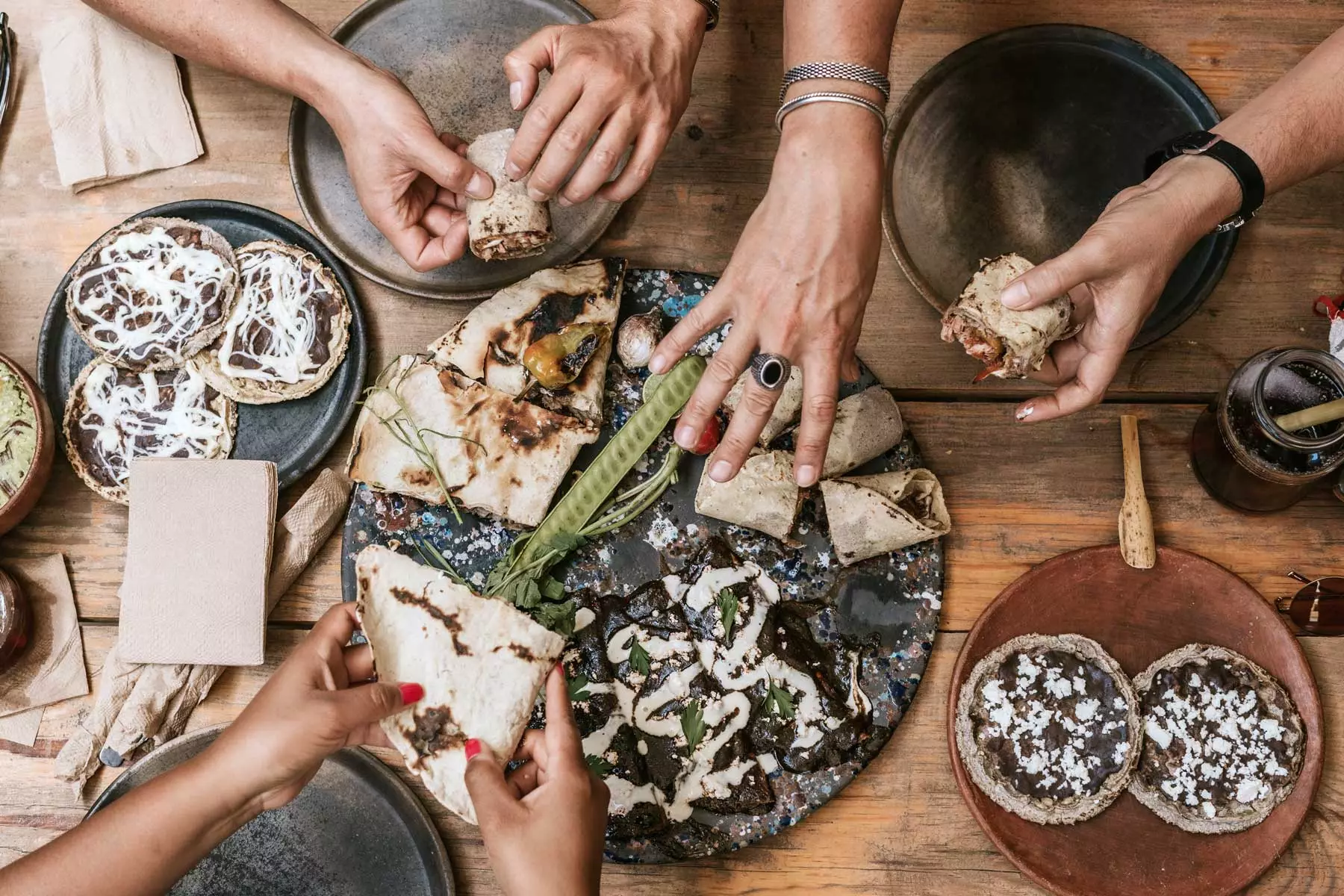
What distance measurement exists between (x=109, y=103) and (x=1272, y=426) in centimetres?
309

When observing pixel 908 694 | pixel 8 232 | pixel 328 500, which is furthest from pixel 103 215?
pixel 908 694

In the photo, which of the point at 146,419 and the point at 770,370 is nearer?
the point at 770,370

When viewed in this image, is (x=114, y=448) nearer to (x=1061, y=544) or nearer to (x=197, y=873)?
(x=197, y=873)

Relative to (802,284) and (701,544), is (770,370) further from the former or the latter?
(701,544)

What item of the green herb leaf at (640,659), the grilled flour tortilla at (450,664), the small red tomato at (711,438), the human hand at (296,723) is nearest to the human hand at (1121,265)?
the small red tomato at (711,438)

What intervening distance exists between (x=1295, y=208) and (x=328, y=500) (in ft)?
8.95

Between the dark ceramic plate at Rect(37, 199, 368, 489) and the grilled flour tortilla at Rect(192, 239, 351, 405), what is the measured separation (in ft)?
0.10

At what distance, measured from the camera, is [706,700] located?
2.18 meters

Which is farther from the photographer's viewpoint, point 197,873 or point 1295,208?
point 1295,208

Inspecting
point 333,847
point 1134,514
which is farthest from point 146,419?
point 1134,514

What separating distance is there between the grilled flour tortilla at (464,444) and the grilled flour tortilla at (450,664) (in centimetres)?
24

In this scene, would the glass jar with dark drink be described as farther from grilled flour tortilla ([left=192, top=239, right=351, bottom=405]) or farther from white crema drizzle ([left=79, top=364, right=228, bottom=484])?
white crema drizzle ([left=79, top=364, right=228, bottom=484])

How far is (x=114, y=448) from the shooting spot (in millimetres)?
2277

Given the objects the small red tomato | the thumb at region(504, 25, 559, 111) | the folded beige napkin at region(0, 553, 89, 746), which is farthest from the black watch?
the folded beige napkin at region(0, 553, 89, 746)
